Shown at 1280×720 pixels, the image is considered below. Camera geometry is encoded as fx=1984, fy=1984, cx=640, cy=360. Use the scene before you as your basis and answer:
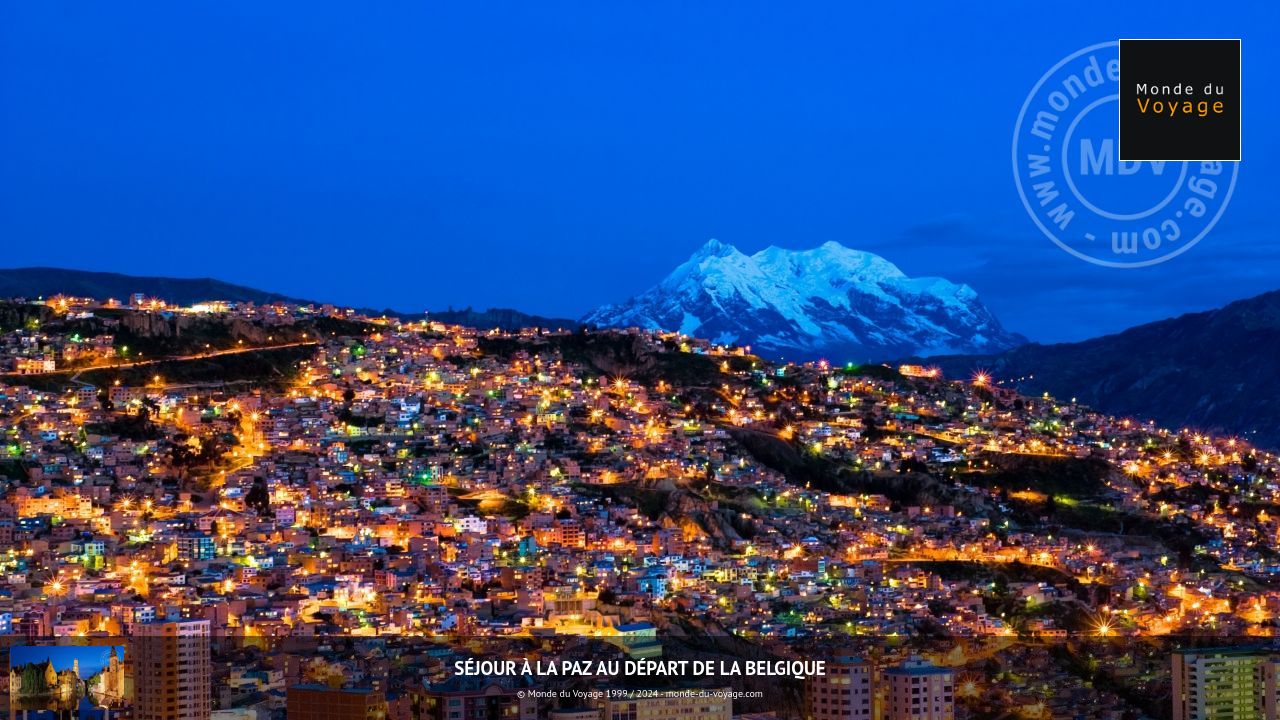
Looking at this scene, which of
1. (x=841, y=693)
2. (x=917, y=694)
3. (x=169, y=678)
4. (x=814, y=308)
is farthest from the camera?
(x=814, y=308)

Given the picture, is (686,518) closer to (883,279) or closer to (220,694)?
(220,694)

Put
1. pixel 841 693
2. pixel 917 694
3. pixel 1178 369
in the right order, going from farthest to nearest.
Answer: pixel 1178 369, pixel 841 693, pixel 917 694

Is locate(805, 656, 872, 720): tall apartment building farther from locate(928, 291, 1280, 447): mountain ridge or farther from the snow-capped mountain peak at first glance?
the snow-capped mountain peak

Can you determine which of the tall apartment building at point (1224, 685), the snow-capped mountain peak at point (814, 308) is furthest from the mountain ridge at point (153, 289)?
the tall apartment building at point (1224, 685)

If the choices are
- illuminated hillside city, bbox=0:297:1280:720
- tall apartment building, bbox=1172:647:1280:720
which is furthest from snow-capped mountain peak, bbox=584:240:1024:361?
tall apartment building, bbox=1172:647:1280:720

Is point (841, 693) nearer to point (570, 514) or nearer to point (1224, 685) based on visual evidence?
point (1224, 685)

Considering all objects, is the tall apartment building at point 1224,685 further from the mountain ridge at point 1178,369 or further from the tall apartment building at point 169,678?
the mountain ridge at point 1178,369

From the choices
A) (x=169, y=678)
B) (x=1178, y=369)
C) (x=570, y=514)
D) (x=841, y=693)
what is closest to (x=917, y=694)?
(x=841, y=693)
